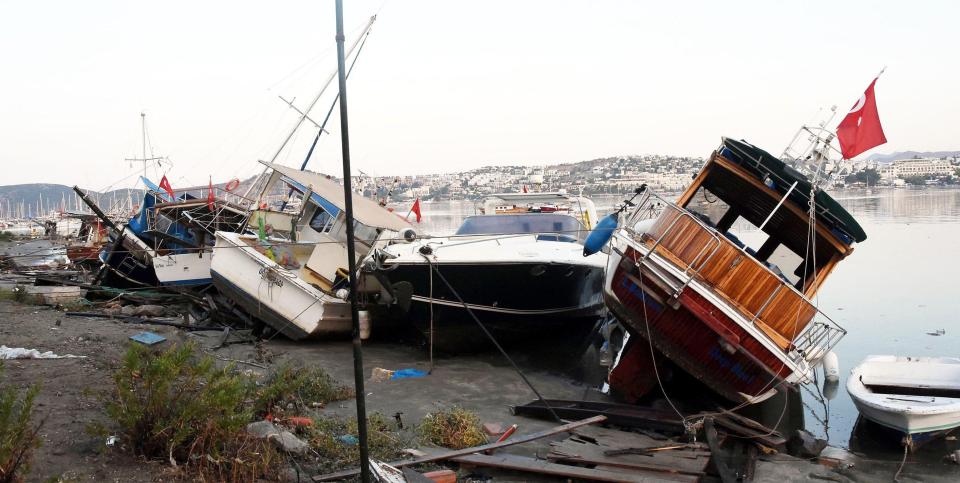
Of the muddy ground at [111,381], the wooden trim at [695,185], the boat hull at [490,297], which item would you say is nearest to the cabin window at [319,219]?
the muddy ground at [111,381]

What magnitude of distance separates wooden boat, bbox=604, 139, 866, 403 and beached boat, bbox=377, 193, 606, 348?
5.50 ft

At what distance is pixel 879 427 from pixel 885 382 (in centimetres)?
122

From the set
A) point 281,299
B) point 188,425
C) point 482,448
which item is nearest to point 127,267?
point 281,299

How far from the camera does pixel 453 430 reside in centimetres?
746

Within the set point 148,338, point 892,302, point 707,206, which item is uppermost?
point 707,206

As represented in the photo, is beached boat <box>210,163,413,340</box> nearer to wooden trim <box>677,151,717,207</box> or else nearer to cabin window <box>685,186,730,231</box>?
wooden trim <box>677,151,717,207</box>

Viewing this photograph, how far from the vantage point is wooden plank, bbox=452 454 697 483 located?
646 cm

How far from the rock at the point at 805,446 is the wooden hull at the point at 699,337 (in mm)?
748

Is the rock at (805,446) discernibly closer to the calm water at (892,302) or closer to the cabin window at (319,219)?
the calm water at (892,302)

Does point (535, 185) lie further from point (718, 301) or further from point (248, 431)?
point (248, 431)

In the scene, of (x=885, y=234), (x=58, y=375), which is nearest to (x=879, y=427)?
(x=58, y=375)

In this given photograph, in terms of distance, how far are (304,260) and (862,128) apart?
442 inches

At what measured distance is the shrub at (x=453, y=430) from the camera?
7.32m

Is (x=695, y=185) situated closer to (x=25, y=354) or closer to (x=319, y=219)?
(x=319, y=219)
